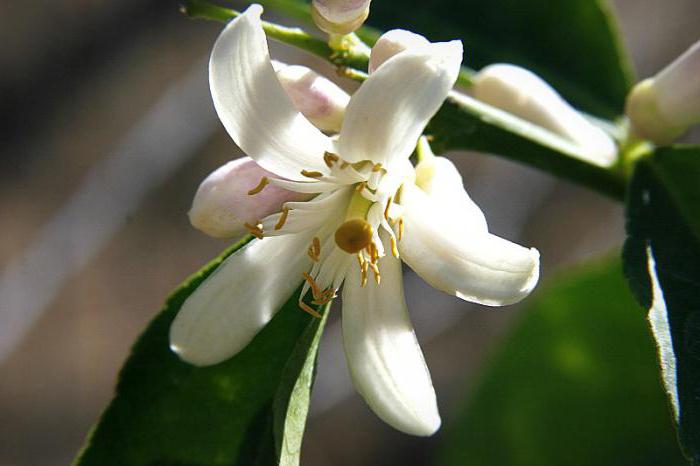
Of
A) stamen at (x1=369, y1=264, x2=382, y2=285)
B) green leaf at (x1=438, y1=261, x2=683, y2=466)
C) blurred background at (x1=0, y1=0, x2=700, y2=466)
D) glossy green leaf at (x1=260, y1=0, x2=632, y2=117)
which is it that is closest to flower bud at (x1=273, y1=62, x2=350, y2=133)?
stamen at (x1=369, y1=264, x2=382, y2=285)

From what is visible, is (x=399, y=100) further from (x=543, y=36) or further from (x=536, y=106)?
(x=543, y=36)

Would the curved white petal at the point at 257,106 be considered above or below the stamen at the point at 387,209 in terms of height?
above

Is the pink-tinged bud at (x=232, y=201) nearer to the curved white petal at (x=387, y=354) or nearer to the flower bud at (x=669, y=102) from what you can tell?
the curved white petal at (x=387, y=354)

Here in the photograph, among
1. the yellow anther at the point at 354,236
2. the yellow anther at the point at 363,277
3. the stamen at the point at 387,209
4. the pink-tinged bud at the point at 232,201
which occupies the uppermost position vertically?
the pink-tinged bud at the point at 232,201

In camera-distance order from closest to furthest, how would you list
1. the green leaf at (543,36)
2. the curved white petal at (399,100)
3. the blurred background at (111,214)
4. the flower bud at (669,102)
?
the curved white petal at (399,100) < the flower bud at (669,102) < the green leaf at (543,36) < the blurred background at (111,214)

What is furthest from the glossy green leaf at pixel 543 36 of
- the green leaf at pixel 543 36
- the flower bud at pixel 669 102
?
the flower bud at pixel 669 102

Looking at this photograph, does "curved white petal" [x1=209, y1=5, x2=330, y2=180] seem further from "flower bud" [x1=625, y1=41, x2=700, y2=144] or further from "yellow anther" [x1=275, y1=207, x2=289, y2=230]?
"flower bud" [x1=625, y1=41, x2=700, y2=144]
